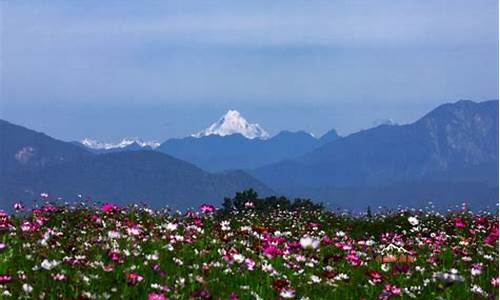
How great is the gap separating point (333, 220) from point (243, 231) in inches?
324

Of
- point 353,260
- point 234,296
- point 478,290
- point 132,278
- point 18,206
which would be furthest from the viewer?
point 18,206

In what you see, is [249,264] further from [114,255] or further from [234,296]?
[234,296]

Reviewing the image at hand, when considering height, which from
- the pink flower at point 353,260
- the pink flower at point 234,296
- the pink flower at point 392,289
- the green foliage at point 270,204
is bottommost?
the pink flower at point 234,296

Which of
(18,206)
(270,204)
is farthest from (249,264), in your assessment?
(270,204)

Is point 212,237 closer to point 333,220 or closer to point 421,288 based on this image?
point 421,288

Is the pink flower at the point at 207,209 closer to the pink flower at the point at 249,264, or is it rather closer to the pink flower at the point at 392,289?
the pink flower at the point at 249,264

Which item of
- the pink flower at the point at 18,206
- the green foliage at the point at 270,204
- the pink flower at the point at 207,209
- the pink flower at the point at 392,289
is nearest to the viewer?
the pink flower at the point at 392,289

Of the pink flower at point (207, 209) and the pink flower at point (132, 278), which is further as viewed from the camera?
the pink flower at point (207, 209)

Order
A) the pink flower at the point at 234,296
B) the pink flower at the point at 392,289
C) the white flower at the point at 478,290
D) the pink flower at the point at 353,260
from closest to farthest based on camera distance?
1. the pink flower at the point at 234,296
2. the pink flower at the point at 392,289
3. the white flower at the point at 478,290
4. the pink flower at the point at 353,260

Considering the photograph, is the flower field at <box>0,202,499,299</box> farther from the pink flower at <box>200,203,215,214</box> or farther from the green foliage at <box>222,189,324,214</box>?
the green foliage at <box>222,189,324,214</box>

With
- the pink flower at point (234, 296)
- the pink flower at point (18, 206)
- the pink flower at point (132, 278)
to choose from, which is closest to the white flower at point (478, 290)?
the pink flower at point (234, 296)

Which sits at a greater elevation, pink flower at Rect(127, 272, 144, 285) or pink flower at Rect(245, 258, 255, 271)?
pink flower at Rect(245, 258, 255, 271)

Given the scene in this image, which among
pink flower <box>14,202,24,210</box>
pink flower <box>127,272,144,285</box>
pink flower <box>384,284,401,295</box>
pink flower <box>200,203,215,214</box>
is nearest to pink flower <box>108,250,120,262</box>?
pink flower <box>127,272,144,285</box>

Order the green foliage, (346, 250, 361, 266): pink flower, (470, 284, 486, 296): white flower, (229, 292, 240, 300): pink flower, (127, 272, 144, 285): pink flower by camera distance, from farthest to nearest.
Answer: the green foliage → (346, 250, 361, 266): pink flower → (470, 284, 486, 296): white flower → (127, 272, 144, 285): pink flower → (229, 292, 240, 300): pink flower
